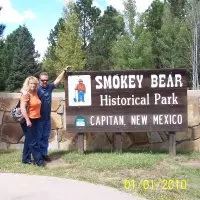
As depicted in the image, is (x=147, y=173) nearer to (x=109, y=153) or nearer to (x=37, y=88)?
(x=109, y=153)

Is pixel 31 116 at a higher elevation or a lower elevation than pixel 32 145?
higher

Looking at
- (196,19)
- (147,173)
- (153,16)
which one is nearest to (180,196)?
(147,173)

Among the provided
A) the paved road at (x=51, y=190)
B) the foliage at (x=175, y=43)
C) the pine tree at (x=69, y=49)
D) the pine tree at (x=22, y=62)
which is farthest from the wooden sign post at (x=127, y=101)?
the pine tree at (x=22, y=62)

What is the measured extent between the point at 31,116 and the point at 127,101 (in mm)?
1758

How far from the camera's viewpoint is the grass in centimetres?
673

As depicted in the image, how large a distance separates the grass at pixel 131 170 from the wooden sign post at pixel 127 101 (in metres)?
0.50

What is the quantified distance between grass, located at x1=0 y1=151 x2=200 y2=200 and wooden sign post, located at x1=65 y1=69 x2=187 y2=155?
50 centimetres

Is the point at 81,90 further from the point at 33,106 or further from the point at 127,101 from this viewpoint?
the point at 33,106

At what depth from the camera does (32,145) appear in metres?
8.31

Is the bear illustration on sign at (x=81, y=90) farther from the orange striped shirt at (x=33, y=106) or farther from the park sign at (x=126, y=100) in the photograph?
the orange striped shirt at (x=33, y=106)

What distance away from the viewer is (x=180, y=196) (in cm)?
644

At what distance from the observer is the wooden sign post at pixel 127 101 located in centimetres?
901

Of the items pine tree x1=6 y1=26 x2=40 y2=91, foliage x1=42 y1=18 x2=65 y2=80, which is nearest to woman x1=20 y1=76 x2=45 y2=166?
foliage x1=42 y1=18 x2=65 y2=80
